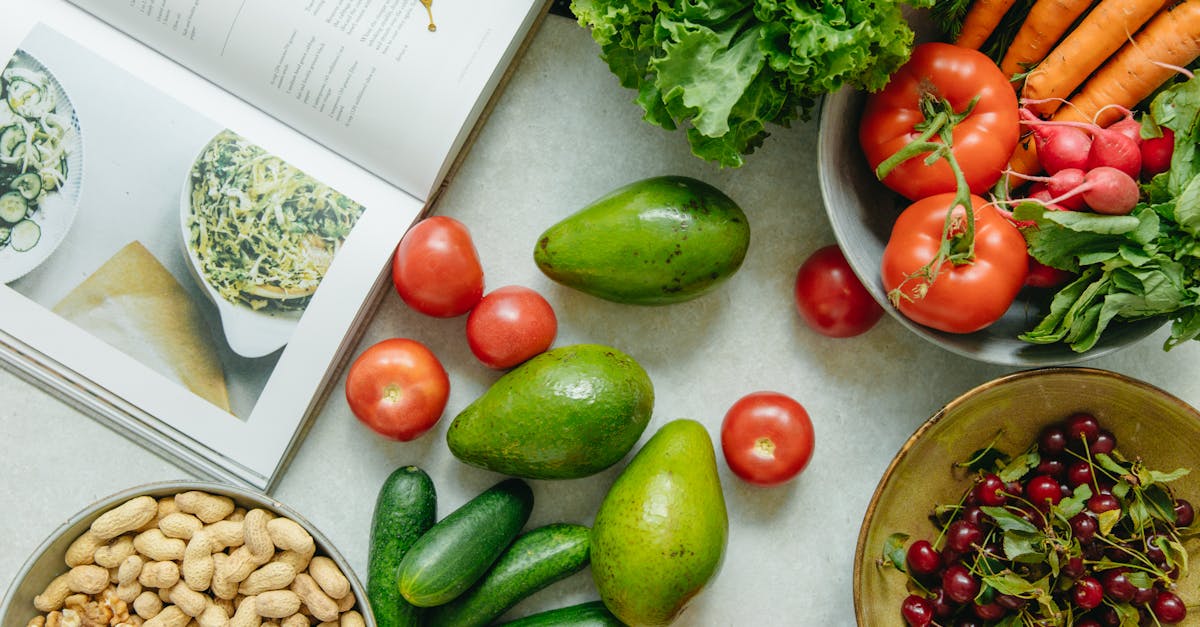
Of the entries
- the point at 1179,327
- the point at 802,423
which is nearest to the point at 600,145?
the point at 802,423

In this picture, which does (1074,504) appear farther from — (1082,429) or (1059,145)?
(1059,145)

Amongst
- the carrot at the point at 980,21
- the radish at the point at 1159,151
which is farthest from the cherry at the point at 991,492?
the carrot at the point at 980,21

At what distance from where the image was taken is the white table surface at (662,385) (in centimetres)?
107

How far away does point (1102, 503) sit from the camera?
3.14 feet

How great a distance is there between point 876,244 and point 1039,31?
26 cm

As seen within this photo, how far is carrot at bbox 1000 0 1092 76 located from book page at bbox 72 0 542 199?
1.65 ft

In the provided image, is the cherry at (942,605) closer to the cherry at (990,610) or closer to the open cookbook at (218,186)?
the cherry at (990,610)

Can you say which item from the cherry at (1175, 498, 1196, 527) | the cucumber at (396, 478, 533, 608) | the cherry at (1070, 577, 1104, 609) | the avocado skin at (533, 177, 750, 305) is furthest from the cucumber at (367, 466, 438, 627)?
the cherry at (1175, 498, 1196, 527)

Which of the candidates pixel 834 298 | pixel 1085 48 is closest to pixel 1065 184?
pixel 1085 48

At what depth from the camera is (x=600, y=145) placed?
107cm

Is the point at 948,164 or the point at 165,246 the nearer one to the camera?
the point at 948,164

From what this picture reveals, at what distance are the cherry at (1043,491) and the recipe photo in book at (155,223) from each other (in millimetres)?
783

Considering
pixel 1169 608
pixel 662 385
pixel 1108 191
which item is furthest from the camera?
pixel 662 385

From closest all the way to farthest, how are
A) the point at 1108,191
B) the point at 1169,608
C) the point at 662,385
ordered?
the point at 1108,191, the point at 1169,608, the point at 662,385
